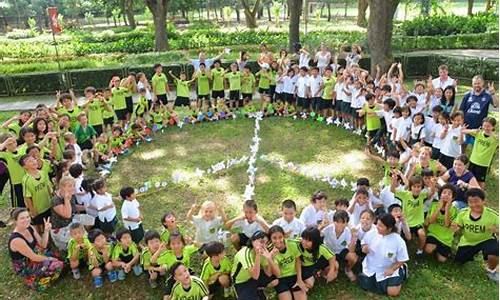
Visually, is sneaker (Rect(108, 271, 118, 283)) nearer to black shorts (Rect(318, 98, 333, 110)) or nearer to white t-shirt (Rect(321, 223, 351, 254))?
white t-shirt (Rect(321, 223, 351, 254))

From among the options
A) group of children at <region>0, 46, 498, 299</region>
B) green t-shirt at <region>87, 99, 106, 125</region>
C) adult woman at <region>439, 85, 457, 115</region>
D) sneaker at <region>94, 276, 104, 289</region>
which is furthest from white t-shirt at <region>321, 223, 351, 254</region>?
green t-shirt at <region>87, 99, 106, 125</region>

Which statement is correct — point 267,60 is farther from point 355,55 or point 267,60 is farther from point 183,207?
point 183,207

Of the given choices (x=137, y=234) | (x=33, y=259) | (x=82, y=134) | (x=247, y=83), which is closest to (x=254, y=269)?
(x=137, y=234)

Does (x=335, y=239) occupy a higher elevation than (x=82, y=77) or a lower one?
lower

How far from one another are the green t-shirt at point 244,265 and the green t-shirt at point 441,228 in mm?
2403

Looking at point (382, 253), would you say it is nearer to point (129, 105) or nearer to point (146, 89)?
point (146, 89)

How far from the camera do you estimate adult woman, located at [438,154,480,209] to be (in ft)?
20.0

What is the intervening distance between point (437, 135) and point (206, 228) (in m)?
4.54

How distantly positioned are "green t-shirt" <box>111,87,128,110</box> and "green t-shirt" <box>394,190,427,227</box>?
6929mm

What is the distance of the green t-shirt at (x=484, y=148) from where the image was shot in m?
6.93

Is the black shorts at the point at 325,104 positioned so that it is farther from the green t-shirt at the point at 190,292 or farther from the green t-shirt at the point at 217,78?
the green t-shirt at the point at 190,292

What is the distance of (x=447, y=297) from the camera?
5.16 m

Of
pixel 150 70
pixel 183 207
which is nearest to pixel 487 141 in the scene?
pixel 183 207

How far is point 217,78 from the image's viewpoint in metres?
11.6
